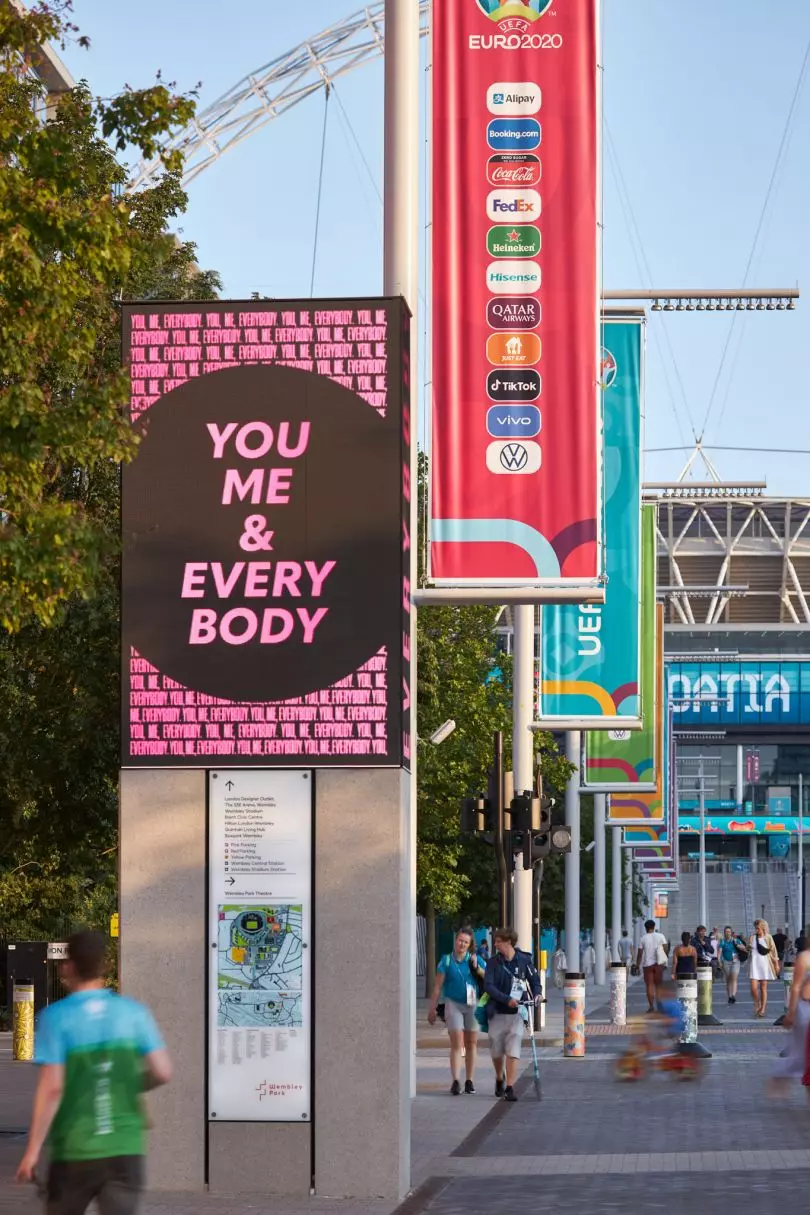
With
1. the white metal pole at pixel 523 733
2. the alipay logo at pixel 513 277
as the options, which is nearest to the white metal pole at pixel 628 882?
the white metal pole at pixel 523 733

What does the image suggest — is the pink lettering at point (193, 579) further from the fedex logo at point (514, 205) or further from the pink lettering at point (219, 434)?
the fedex logo at point (514, 205)

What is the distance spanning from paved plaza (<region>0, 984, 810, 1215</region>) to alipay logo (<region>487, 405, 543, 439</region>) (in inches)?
223

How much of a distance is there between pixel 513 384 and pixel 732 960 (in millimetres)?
38713

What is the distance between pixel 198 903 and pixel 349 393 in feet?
11.3

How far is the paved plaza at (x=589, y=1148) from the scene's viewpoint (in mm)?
13469

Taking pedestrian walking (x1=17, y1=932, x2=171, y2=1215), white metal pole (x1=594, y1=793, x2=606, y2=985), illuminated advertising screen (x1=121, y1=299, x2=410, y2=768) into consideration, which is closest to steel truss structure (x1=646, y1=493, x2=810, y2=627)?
white metal pole (x1=594, y1=793, x2=606, y2=985)

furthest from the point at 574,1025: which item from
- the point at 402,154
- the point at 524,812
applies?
the point at 402,154

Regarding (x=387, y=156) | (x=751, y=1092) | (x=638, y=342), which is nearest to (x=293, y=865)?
(x=387, y=156)

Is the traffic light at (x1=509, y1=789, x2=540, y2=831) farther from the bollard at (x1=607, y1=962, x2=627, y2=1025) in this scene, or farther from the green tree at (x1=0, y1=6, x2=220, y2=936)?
the bollard at (x1=607, y1=962, x2=627, y2=1025)

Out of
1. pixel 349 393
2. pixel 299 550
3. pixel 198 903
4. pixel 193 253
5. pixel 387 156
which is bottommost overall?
pixel 198 903

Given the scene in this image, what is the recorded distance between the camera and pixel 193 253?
1043 inches

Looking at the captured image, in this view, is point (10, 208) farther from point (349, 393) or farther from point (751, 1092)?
point (751, 1092)

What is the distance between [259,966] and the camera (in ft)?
46.2

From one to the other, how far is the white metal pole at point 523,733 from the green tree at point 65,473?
594 centimetres
